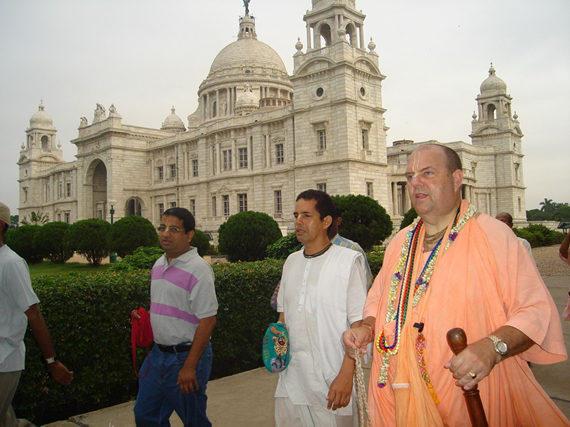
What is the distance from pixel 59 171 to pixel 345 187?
43.9 m

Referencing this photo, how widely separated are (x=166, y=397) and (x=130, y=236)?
17093 millimetres

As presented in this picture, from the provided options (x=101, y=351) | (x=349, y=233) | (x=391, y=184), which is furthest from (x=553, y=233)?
(x=101, y=351)

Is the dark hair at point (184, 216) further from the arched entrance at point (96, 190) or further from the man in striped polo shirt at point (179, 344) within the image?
the arched entrance at point (96, 190)

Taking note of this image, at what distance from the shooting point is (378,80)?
29.8 metres

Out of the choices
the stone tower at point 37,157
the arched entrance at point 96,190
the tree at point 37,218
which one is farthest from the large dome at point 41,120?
the arched entrance at point 96,190

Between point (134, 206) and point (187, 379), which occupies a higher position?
point (134, 206)

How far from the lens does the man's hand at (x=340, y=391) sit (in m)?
2.79

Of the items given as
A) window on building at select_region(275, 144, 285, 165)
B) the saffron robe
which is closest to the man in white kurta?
the saffron robe

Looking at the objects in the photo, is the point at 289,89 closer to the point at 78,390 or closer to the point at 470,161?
the point at 470,161

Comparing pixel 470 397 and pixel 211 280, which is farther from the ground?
pixel 211 280

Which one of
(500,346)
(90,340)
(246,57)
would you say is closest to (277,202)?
(246,57)

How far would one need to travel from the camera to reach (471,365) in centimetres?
188

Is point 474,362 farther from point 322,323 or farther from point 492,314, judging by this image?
point 322,323

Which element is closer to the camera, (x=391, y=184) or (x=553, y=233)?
(x=553, y=233)
